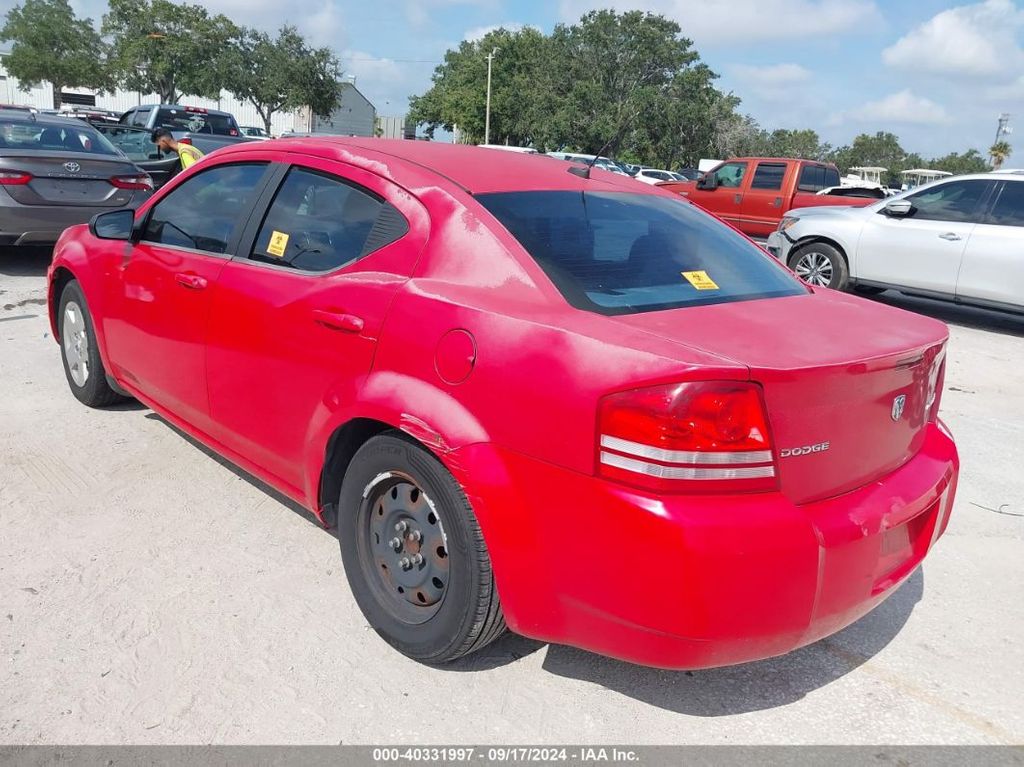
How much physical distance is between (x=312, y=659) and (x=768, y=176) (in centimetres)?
1438

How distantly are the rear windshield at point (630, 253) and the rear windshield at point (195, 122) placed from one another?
18941mm

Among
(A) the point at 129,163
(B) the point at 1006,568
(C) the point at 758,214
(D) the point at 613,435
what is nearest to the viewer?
(D) the point at 613,435

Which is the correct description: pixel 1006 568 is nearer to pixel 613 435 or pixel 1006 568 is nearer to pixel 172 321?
pixel 613 435

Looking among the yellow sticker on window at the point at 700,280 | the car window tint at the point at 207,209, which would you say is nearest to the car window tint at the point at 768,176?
the car window tint at the point at 207,209

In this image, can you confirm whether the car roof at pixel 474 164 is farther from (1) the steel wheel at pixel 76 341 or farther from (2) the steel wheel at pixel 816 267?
(2) the steel wheel at pixel 816 267

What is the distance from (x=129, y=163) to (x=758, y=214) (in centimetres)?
1060

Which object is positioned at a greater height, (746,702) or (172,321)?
(172,321)

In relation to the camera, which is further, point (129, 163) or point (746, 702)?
point (129, 163)

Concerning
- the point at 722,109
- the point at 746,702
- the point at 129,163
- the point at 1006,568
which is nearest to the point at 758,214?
the point at 129,163

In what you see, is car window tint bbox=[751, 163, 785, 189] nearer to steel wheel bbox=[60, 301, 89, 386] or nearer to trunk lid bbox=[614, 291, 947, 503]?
steel wheel bbox=[60, 301, 89, 386]

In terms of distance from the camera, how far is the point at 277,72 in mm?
57938

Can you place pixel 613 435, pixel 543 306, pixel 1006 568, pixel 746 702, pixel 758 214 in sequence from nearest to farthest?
pixel 613 435 → pixel 543 306 → pixel 746 702 → pixel 1006 568 → pixel 758 214

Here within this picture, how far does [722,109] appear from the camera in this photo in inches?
2808

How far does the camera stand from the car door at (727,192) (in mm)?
15594
